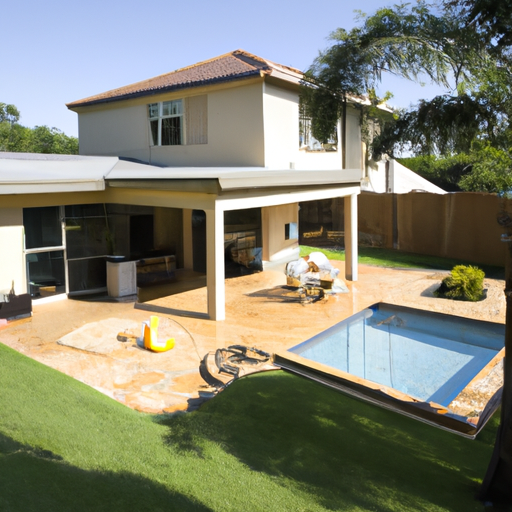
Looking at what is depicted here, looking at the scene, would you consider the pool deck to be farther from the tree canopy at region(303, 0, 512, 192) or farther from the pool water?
the tree canopy at region(303, 0, 512, 192)

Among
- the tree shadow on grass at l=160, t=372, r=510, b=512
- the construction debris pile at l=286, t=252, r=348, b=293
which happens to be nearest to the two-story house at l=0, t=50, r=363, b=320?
the construction debris pile at l=286, t=252, r=348, b=293

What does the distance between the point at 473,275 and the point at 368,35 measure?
9.70 meters

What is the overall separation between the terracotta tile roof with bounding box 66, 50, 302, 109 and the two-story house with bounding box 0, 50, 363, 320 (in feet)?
0.26

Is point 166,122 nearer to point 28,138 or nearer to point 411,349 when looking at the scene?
point 411,349

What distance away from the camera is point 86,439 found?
5867 millimetres

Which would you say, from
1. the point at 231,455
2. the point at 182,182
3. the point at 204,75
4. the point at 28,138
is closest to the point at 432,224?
the point at 204,75

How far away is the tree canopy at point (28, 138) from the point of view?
43688 millimetres

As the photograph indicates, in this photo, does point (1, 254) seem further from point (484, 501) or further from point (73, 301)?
point (484, 501)

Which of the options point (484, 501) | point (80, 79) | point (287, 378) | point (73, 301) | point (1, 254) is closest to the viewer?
point (484, 501)

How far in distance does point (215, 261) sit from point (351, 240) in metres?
5.95

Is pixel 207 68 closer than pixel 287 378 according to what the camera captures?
No

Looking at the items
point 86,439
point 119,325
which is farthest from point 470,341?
point 86,439

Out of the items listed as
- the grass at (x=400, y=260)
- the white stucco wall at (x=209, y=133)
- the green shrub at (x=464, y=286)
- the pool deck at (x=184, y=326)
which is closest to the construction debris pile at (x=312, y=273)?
the pool deck at (x=184, y=326)

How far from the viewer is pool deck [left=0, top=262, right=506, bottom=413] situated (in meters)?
8.19
